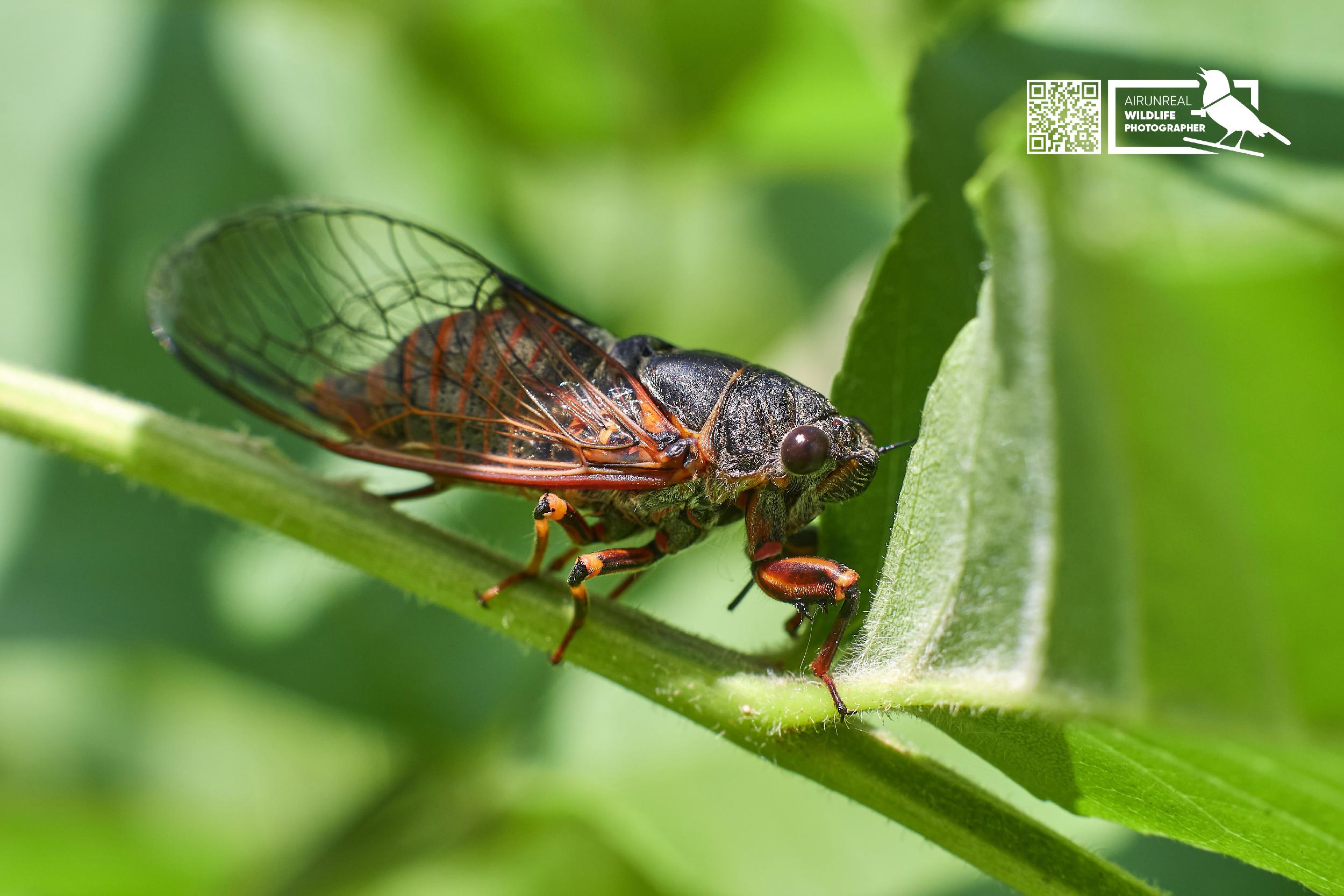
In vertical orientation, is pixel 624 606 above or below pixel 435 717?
above

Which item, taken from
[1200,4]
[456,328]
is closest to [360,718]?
[456,328]

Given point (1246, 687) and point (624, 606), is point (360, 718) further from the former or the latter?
point (1246, 687)

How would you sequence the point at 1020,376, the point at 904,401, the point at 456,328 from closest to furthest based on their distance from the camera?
the point at 1020,376 → the point at 904,401 → the point at 456,328

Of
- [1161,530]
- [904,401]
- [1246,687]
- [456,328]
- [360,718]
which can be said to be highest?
[456,328]

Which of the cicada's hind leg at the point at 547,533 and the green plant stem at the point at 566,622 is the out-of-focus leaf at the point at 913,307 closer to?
the green plant stem at the point at 566,622

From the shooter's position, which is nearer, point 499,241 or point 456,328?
point 456,328

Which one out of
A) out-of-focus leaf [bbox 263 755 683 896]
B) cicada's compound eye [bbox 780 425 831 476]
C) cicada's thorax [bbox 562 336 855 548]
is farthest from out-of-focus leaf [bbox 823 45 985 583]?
out-of-focus leaf [bbox 263 755 683 896]

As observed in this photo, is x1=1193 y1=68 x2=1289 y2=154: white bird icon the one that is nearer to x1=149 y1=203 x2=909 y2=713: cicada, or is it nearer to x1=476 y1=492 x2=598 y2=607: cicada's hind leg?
x1=149 y1=203 x2=909 y2=713: cicada

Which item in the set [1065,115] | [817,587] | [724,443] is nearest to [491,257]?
[724,443]

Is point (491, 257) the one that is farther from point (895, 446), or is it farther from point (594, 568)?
point (895, 446)

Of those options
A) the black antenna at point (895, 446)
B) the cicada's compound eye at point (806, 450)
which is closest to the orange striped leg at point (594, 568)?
the cicada's compound eye at point (806, 450)
